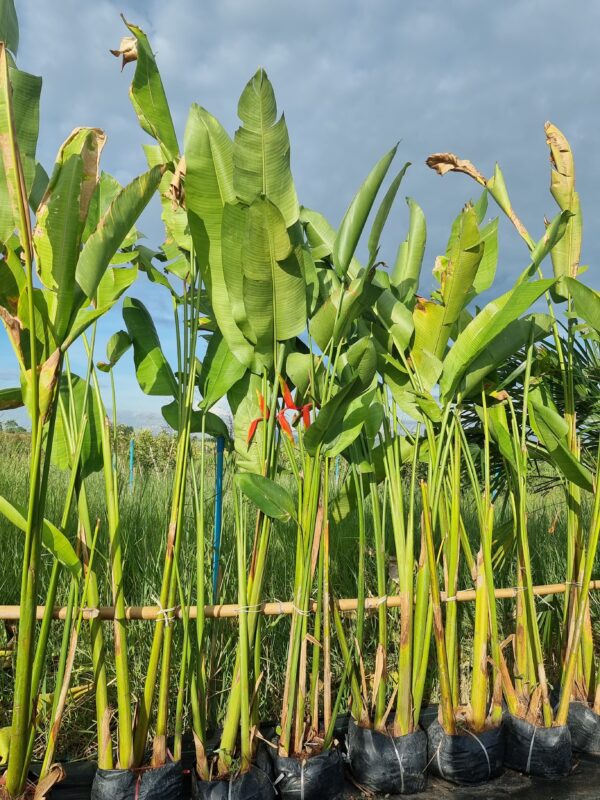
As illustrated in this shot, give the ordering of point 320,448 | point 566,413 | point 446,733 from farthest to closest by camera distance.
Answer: point 566,413 < point 446,733 < point 320,448

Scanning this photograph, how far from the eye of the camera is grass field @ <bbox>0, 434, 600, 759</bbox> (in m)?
1.84

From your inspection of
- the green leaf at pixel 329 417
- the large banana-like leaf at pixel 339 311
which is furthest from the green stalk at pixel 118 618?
the large banana-like leaf at pixel 339 311

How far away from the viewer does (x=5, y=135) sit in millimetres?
1075

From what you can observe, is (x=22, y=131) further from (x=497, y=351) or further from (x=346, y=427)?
(x=497, y=351)

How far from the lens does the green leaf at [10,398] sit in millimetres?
1351

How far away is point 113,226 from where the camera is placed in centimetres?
113

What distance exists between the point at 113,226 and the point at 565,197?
4.97ft

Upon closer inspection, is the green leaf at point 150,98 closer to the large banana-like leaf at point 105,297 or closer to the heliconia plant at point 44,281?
the heliconia plant at point 44,281

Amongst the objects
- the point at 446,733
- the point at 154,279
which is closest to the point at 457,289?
the point at 154,279

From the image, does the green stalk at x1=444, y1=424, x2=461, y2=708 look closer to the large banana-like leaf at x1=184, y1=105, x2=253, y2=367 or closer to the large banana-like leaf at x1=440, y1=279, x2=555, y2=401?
the large banana-like leaf at x1=440, y1=279, x2=555, y2=401

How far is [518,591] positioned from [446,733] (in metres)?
0.46

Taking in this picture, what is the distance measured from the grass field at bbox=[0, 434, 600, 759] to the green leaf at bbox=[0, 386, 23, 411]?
0.43 m

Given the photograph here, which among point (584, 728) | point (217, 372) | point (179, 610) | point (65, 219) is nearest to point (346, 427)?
point (217, 372)

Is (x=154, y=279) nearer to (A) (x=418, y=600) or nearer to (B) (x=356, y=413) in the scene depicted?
(B) (x=356, y=413)
